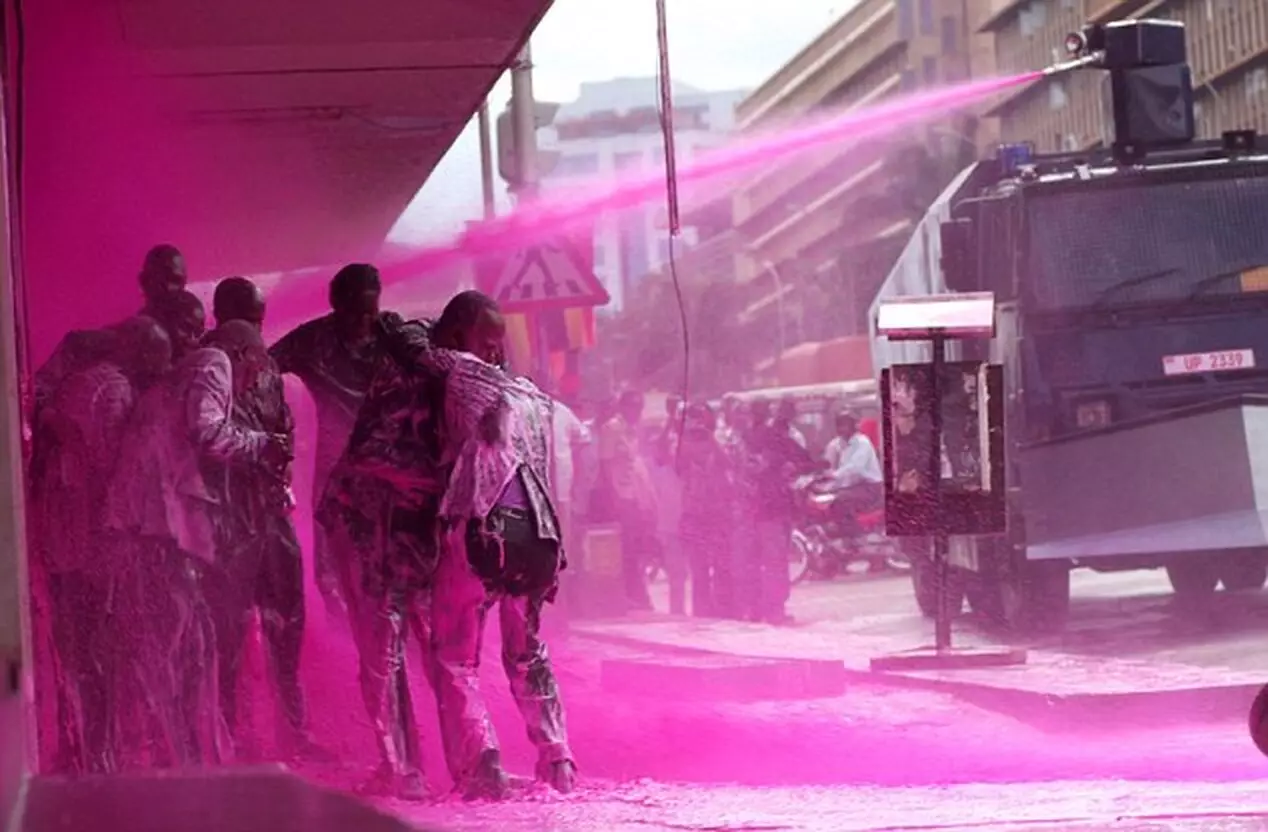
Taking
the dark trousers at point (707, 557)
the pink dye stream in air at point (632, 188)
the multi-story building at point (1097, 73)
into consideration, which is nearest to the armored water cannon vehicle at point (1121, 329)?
the pink dye stream in air at point (632, 188)

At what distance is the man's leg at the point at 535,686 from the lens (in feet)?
→ 29.7

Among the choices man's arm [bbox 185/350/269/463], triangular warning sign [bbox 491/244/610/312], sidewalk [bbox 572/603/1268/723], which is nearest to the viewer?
man's arm [bbox 185/350/269/463]

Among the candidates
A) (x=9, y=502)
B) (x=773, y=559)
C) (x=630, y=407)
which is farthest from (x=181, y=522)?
(x=630, y=407)

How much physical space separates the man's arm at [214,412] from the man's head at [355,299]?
539mm

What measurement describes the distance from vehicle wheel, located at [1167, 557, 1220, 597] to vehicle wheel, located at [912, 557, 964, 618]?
1.23 meters

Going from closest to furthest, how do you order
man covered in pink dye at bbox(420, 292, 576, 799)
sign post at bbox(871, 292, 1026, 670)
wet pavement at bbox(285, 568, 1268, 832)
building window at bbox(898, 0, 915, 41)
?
wet pavement at bbox(285, 568, 1268, 832) → man covered in pink dye at bbox(420, 292, 576, 799) → sign post at bbox(871, 292, 1026, 670) → building window at bbox(898, 0, 915, 41)

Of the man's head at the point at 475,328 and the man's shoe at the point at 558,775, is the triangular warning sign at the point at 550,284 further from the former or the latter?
the man's shoe at the point at 558,775

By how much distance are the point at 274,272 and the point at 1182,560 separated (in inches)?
276

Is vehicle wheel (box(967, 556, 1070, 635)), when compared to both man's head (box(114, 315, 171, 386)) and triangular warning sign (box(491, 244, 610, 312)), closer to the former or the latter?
triangular warning sign (box(491, 244, 610, 312))

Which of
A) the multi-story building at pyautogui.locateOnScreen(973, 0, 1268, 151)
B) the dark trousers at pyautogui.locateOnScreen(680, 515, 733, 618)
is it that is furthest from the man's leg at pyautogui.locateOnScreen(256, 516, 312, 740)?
the multi-story building at pyautogui.locateOnScreen(973, 0, 1268, 151)

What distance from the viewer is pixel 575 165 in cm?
2069

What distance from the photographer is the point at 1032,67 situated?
101 feet

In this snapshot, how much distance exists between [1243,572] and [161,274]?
766 centimetres

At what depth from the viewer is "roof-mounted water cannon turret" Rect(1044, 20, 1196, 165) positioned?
14.3 meters
